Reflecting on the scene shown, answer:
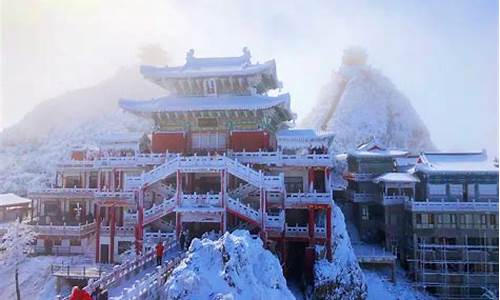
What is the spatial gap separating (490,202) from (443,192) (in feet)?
9.55

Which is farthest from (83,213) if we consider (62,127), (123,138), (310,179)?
(62,127)

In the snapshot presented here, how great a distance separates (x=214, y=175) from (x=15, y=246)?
12.1 m

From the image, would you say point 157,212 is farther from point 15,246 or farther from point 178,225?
point 15,246

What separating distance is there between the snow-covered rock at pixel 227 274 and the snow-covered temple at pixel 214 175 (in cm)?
538

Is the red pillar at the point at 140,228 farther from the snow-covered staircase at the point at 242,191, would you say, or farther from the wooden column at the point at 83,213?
the wooden column at the point at 83,213

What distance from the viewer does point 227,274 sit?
42.6 feet

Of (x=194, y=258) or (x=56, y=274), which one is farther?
(x=56, y=274)

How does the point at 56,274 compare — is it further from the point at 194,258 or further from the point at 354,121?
the point at 354,121

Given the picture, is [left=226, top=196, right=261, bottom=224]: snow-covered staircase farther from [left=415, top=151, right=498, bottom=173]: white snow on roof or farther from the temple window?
[left=415, top=151, right=498, bottom=173]: white snow on roof

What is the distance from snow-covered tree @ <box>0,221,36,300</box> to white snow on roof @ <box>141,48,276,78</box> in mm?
12084

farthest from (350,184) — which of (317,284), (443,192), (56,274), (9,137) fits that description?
(9,137)

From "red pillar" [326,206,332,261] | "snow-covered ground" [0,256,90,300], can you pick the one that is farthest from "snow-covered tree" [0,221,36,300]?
"red pillar" [326,206,332,261]

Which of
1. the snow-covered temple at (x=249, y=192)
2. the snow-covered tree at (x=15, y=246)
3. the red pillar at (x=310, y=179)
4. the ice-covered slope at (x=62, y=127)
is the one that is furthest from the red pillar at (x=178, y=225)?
the ice-covered slope at (x=62, y=127)

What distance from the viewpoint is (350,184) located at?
3597cm
